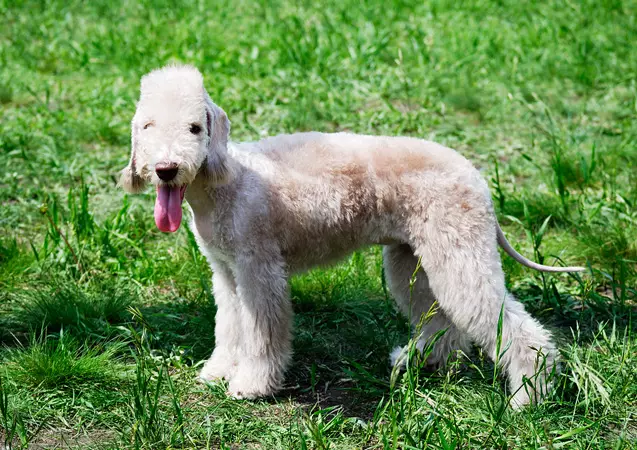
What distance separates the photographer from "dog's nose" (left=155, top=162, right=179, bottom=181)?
3211 millimetres

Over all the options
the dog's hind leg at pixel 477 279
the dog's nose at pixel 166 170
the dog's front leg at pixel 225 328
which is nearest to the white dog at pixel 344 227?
the dog's hind leg at pixel 477 279

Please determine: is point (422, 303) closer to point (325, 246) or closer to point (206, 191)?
point (325, 246)

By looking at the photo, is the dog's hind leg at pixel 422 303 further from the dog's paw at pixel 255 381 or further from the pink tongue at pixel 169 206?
the pink tongue at pixel 169 206

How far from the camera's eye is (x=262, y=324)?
12.1 ft

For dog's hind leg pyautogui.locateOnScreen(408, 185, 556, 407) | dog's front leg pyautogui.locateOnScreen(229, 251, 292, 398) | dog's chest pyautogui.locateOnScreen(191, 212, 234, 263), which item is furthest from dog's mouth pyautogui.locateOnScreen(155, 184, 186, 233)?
dog's hind leg pyautogui.locateOnScreen(408, 185, 556, 407)

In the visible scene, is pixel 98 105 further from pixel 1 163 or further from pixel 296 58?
pixel 296 58

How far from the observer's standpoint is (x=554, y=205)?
17.3 ft

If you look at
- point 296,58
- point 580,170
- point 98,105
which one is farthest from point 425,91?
point 98,105

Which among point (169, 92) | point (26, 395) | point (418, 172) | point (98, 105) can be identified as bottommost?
point (26, 395)

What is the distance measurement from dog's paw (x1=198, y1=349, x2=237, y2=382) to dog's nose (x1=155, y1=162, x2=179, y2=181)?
1107mm

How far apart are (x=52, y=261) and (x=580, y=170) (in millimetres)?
3699

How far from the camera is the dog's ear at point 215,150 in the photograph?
3.42 metres

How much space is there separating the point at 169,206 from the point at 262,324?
73 centimetres

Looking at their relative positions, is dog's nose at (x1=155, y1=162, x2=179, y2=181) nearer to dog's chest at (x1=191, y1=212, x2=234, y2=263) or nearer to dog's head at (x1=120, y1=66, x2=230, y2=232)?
dog's head at (x1=120, y1=66, x2=230, y2=232)
